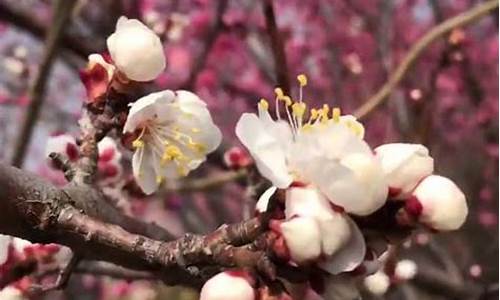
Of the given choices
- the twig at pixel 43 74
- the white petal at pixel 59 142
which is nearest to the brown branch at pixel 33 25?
the twig at pixel 43 74

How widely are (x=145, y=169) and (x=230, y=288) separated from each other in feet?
1.30

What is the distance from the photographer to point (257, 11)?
4.50 metres

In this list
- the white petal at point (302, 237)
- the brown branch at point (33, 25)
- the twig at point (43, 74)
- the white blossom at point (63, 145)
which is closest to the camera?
the white petal at point (302, 237)

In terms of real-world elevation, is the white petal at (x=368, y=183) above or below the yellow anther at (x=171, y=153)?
below

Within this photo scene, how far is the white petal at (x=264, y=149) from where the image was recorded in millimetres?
817

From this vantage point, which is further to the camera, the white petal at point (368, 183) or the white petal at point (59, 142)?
the white petal at point (59, 142)

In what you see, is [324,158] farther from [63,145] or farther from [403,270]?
[403,270]

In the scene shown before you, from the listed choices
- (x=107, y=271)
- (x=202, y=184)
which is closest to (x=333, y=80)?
(x=202, y=184)

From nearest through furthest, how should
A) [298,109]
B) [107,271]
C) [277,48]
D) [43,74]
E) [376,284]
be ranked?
[298,109] < [107,271] < [277,48] < [376,284] < [43,74]

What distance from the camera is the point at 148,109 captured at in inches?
41.9

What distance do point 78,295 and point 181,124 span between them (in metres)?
3.83

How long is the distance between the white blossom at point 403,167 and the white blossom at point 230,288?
0.15m

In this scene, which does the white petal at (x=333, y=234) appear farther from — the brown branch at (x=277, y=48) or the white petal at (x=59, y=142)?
the brown branch at (x=277, y=48)

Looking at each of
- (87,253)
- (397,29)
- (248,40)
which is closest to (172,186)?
(248,40)
